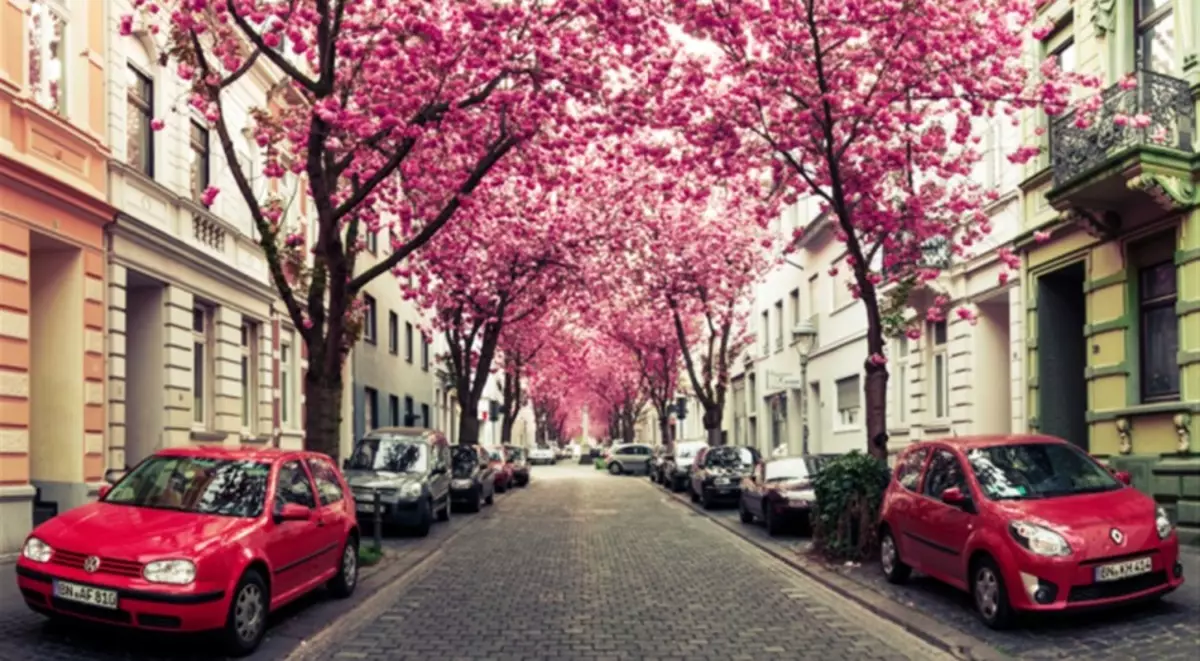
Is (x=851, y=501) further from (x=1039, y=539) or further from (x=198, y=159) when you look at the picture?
(x=198, y=159)

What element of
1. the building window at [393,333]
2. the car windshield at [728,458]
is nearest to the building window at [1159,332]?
the car windshield at [728,458]

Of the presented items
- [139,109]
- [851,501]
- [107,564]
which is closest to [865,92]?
[851,501]

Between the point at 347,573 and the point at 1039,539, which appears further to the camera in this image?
the point at 347,573

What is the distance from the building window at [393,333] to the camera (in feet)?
123

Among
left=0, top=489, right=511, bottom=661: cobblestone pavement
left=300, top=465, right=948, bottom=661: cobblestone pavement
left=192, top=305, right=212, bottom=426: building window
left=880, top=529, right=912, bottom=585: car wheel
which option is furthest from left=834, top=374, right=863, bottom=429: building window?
left=0, top=489, right=511, bottom=661: cobblestone pavement

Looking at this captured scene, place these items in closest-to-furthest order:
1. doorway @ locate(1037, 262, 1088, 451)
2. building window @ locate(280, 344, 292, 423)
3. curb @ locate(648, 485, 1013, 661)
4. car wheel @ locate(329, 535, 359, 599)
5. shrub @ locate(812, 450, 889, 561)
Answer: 1. curb @ locate(648, 485, 1013, 661)
2. car wheel @ locate(329, 535, 359, 599)
3. shrub @ locate(812, 450, 889, 561)
4. doorway @ locate(1037, 262, 1088, 451)
5. building window @ locate(280, 344, 292, 423)

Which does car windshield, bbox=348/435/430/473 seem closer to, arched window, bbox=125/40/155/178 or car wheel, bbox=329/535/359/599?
arched window, bbox=125/40/155/178

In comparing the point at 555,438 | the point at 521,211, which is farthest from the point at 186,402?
the point at 555,438

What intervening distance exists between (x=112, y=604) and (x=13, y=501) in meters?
5.95

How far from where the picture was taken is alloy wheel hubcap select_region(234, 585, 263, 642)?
7789 millimetres

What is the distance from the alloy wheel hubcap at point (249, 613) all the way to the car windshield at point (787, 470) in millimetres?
11043

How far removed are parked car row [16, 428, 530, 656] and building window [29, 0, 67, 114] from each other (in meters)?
6.47

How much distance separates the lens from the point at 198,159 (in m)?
Result: 19.5

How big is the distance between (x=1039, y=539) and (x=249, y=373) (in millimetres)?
17618
